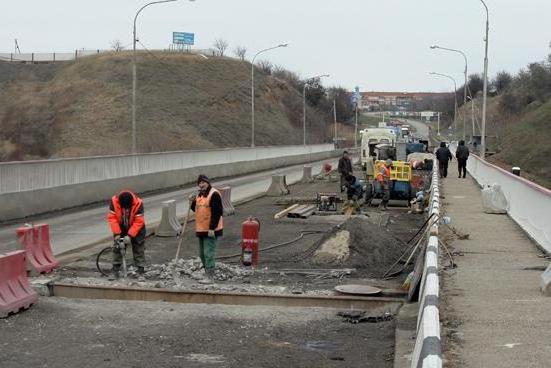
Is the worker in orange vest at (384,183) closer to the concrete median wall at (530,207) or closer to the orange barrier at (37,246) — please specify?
the concrete median wall at (530,207)

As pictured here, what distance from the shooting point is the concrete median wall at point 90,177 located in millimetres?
20297

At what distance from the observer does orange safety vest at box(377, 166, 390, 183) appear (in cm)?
2470

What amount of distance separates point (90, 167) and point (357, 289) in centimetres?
1667

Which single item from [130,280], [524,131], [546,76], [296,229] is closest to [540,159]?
[524,131]

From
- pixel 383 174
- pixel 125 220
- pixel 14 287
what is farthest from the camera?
pixel 383 174

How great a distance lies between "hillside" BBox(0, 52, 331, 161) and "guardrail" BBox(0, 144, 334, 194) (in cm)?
3213

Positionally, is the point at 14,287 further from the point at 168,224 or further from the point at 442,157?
the point at 442,157

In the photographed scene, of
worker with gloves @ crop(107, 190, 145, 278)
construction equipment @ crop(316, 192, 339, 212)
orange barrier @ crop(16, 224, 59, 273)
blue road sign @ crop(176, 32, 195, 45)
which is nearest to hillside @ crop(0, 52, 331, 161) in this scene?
blue road sign @ crop(176, 32, 195, 45)

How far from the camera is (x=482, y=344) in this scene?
671cm

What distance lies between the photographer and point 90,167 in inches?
1003

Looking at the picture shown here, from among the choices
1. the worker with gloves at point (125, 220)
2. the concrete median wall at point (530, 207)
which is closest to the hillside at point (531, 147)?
the concrete median wall at point (530, 207)

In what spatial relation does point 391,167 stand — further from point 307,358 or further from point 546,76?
point 546,76

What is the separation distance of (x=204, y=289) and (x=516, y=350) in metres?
5.53

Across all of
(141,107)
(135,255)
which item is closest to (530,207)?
(135,255)
